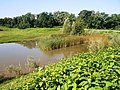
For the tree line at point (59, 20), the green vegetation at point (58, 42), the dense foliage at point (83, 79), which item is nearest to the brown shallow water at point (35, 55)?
the green vegetation at point (58, 42)

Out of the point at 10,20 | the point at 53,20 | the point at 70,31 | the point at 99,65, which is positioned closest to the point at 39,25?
the point at 53,20

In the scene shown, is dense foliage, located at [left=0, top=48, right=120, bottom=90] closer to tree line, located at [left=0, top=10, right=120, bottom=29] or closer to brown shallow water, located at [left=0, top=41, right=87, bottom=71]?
brown shallow water, located at [left=0, top=41, right=87, bottom=71]

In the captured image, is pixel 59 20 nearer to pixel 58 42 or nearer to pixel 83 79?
pixel 58 42

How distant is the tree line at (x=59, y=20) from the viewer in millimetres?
57144

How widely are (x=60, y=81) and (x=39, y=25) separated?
203ft

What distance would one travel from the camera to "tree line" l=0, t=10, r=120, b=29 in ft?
187

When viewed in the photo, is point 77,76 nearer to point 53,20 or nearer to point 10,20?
point 53,20

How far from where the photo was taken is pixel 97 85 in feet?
8.98

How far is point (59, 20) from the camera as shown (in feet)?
224

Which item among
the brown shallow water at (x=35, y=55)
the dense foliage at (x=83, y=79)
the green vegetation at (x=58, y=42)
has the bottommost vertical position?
the brown shallow water at (x=35, y=55)

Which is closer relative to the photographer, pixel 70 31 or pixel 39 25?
pixel 70 31

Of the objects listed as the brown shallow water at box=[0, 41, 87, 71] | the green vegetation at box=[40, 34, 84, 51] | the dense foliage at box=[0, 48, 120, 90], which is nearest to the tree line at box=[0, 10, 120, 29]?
the green vegetation at box=[40, 34, 84, 51]

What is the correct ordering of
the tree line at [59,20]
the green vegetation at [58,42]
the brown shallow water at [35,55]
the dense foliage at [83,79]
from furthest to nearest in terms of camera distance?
the tree line at [59,20] < the green vegetation at [58,42] < the brown shallow water at [35,55] < the dense foliage at [83,79]

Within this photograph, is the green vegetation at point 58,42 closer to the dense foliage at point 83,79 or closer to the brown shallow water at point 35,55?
the brown shallow water at point 35,55
